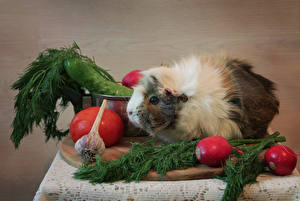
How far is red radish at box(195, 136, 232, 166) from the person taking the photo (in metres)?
0.70

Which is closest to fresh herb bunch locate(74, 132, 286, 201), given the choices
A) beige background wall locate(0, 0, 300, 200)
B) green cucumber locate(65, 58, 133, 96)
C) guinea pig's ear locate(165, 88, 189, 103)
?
guinea pig's ear locate(165, 88, 189, 103)

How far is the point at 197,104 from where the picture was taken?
0.79 meters

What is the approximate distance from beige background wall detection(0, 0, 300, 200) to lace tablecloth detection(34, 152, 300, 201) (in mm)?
841

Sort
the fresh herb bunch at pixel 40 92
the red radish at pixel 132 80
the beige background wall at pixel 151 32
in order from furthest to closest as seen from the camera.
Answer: the beige background wall at pixel 151 32 → the red radish at pixel 132 80 → the fresh herb bunch at pixel 40 92

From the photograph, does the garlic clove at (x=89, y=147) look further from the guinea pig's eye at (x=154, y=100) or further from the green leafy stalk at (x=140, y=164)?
the guinea pig's eye at (x=154, y=100)

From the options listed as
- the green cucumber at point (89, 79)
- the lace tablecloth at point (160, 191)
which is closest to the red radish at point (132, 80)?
the green cucumber at point (89, 79)

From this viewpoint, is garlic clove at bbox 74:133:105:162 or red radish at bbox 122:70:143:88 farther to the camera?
red radish at bbox 122:70:143:88

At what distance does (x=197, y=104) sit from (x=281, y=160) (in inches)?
8.9

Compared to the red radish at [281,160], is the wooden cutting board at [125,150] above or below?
below

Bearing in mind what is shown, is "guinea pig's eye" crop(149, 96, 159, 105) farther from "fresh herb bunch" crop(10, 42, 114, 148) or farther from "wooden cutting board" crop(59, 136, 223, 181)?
"fresh herb bunch" crop(10, 42, 114, 148)

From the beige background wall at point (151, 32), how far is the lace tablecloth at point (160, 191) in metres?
0.84

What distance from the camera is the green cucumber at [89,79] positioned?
0.94 metres

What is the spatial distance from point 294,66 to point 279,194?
3.07ft

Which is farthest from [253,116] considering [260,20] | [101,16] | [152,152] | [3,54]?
[3,54]
